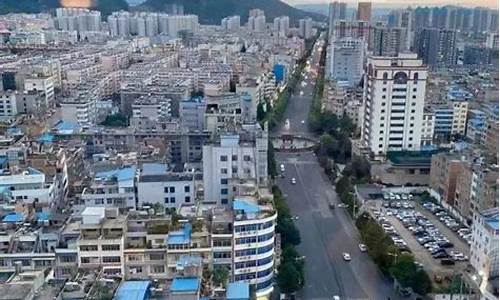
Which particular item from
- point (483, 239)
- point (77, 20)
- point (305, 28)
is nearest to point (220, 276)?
point (483, 239)

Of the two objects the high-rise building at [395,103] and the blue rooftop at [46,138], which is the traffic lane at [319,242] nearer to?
the high-rise building at [395,103]

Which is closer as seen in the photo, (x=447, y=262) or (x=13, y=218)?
(x=13, y=218)

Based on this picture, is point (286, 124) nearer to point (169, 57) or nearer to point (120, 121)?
point (120, 121)

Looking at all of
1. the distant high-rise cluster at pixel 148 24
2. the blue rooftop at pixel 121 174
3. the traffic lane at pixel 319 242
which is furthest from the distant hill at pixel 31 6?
the blue rooftop at pixel 121 174

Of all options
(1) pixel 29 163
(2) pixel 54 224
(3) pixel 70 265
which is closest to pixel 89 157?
(1) pixel 29 163

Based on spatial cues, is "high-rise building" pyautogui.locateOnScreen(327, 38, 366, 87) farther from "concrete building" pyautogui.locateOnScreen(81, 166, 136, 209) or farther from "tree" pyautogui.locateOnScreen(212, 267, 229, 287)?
"tree" pyautogui.locateOnScreen(212, 267, 229, 287)

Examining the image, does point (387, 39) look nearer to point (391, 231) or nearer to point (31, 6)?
point (391, 231)
